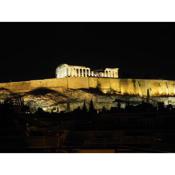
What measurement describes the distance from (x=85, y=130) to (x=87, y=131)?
0.07 feet

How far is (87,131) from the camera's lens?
3203 mm

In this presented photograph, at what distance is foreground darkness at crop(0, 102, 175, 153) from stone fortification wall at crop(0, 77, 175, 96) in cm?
16

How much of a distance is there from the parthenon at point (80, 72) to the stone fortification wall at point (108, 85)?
1.5 inches

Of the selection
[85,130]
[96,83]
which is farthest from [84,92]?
[85,130]

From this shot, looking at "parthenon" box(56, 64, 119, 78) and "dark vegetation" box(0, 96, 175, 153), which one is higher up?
"parthenon" box(56, 64, 119, 78)

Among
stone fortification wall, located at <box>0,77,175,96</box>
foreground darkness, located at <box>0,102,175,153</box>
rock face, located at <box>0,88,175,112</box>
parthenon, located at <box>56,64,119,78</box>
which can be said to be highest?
parthenon, located at <box>56,64,119,78</box>

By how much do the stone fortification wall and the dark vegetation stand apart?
151mm

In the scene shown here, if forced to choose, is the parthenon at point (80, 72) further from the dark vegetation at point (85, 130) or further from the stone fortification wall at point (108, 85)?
the dark vegetation at point (85, 130)

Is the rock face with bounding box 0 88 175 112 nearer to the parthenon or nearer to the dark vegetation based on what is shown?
the dark vegetation

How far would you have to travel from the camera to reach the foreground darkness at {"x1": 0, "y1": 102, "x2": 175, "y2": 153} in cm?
319

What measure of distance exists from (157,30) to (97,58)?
64cm

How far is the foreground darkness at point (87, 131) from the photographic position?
126 inches

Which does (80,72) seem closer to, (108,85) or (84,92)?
(84,92)

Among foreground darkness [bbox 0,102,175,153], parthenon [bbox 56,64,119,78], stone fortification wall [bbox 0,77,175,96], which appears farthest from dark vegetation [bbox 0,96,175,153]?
parthenon [bbox 56,64,119,78]
